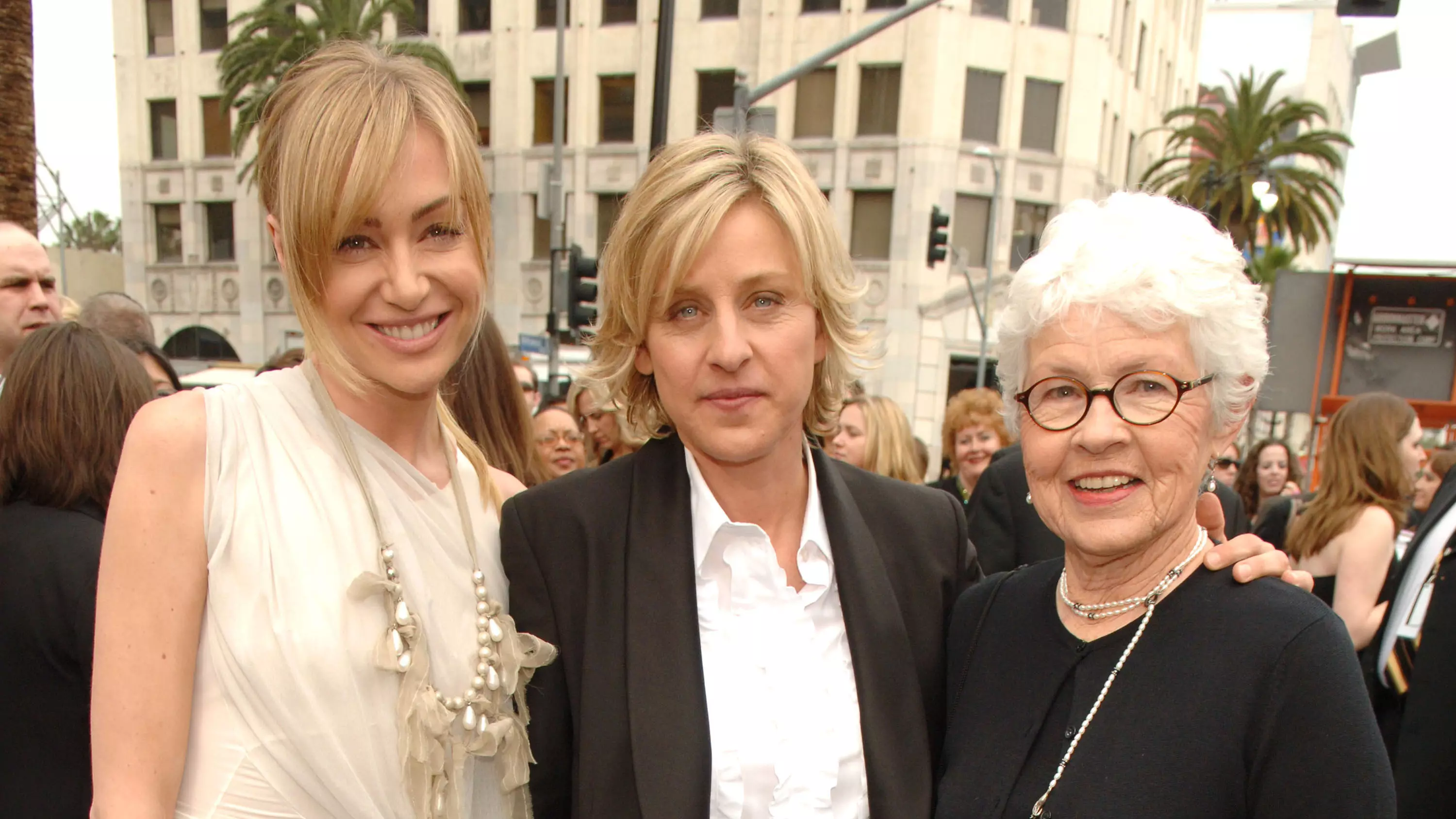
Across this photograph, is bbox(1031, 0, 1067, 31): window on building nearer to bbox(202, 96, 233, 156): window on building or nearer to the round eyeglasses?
bbox(202, 96, 233, 156): window on building

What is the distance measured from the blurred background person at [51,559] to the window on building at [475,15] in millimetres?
25214

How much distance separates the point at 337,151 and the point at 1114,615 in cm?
156

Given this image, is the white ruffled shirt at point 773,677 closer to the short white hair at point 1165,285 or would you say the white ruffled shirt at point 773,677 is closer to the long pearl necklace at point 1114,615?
the long pearl necklace at point 1114,615

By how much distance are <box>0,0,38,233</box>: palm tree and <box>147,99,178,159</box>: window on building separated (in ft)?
80.6

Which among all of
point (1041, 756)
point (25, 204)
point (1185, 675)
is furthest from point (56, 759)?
point (25, 204)

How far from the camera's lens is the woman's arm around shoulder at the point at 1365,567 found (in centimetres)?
434

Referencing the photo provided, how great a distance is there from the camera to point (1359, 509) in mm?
4449

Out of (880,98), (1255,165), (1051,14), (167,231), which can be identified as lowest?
(167,231)

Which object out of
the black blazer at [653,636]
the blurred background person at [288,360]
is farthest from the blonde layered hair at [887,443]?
the black blazer at [653,636]

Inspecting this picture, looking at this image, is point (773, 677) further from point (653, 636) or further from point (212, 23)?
point (212, 23)

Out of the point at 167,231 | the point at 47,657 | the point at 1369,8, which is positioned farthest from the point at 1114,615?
the point at 167,231

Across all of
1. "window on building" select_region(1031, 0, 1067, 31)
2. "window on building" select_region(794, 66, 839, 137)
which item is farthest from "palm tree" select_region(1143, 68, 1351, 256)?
"window on building" select_region(794, 66, 839, 137)

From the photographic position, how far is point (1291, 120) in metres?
22.6

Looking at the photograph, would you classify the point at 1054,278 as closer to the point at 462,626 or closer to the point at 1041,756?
the point at 1041,756
